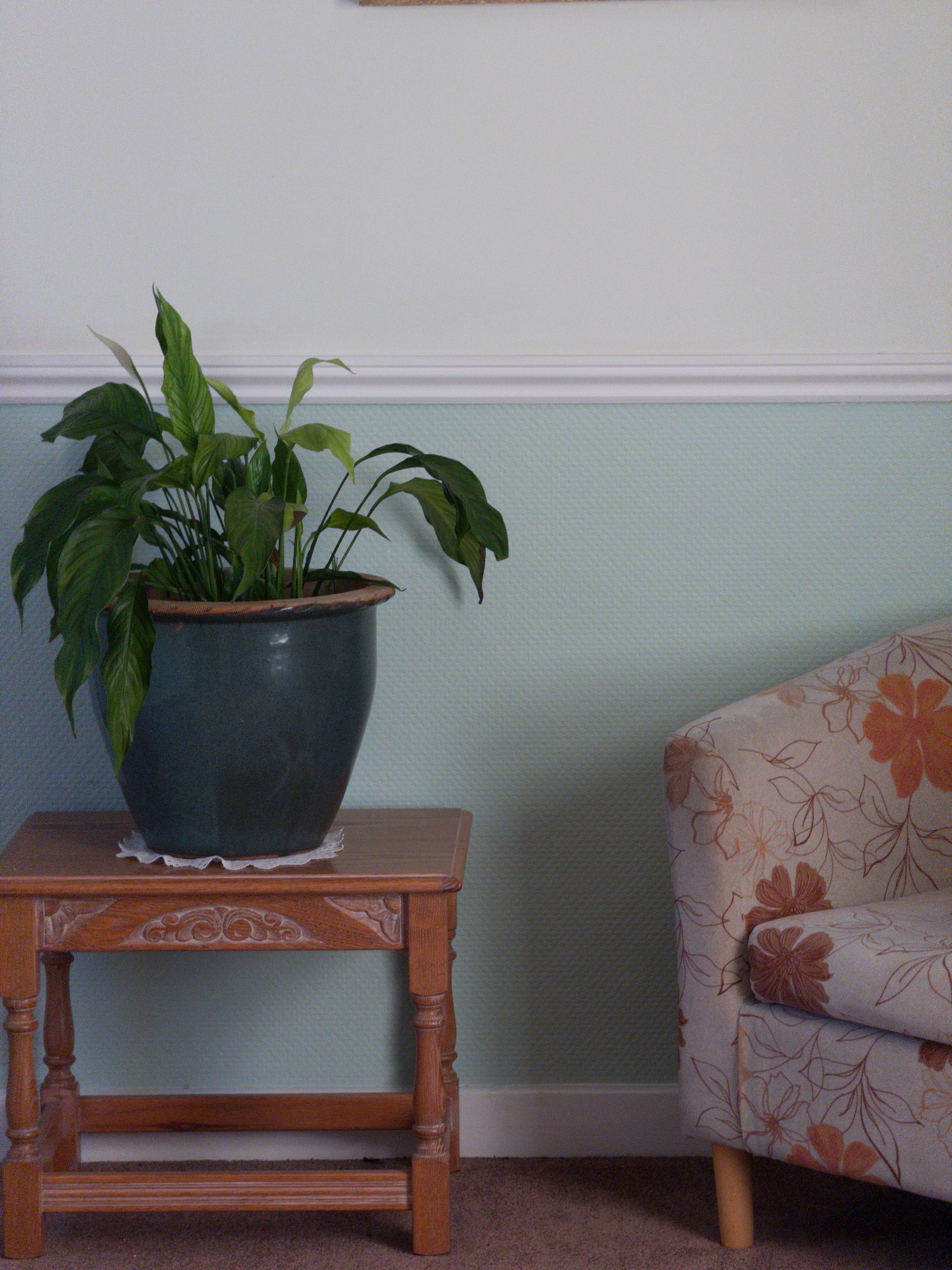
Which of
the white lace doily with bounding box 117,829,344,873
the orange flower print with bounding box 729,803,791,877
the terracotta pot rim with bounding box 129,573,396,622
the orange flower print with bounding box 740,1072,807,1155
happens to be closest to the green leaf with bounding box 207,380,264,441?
the terracotta pot rim with bounding box 129,573,396,622

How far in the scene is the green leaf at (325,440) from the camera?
124 centimetres

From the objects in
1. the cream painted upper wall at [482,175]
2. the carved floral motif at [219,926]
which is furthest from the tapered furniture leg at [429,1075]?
the cream painted upper wall at [482,175]

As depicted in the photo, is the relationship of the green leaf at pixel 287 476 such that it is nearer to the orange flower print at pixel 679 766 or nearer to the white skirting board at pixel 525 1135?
the orange flower print at pixel 679 766

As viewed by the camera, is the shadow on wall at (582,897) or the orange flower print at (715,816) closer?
the orange flower print at (715,816)

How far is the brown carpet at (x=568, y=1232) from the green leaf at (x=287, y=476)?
88 centimetres

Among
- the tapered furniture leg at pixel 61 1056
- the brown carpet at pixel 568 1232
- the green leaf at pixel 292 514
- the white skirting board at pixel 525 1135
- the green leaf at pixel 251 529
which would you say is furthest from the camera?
the white skirting board at pixel 525 1135

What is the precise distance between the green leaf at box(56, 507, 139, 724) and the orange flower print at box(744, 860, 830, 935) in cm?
75

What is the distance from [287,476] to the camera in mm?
1390

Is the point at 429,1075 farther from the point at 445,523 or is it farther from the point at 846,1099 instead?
the point at 445,523

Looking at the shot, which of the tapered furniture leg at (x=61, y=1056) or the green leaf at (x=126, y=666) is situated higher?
the green leaf at (x=126, y=666)

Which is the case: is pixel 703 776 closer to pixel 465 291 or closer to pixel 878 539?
pixel 878 539

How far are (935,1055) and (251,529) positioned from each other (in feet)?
2.76

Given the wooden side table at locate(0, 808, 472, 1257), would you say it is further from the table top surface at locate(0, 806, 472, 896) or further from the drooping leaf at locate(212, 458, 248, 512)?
the drooping leaf at locate(212, 458, 248, 512)

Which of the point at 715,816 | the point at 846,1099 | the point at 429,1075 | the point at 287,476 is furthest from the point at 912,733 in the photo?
the point at 287,476
